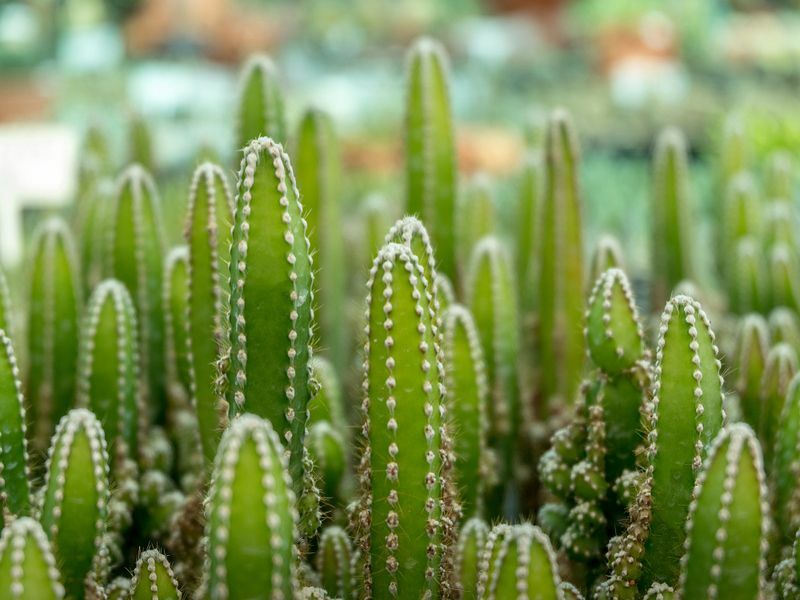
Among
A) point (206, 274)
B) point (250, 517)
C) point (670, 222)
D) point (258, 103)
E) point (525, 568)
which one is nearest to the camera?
point (250, 517)

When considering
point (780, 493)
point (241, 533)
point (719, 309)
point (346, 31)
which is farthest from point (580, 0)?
point (241, 533)

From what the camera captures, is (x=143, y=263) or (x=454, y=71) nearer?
(x=143, y=263)

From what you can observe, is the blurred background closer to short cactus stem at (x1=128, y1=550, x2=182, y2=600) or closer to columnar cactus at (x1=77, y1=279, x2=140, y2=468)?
columnar cactus at (x1=77, y1=279, x2=140, y2=468)

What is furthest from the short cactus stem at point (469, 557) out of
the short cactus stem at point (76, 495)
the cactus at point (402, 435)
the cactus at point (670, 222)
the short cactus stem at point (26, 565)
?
the cactus at point (670, 222)

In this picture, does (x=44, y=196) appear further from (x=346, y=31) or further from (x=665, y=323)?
(x=346, y=31)

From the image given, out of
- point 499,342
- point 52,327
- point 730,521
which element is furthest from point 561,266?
point 730,521

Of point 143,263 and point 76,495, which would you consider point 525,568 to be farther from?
point 143,263
